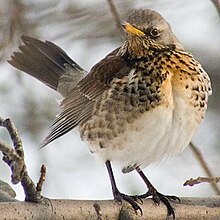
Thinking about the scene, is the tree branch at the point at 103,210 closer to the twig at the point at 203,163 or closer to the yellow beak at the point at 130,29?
the twig at the point at 203,163

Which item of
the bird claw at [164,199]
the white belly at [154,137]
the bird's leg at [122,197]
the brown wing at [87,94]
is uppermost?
the brown wing at [87,94]

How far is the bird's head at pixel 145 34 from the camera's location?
3.37 m

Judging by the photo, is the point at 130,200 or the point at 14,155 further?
the point at 130,200

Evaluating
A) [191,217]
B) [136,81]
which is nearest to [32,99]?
[136,81]

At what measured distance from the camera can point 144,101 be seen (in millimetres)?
3338

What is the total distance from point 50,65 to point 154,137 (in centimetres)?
150

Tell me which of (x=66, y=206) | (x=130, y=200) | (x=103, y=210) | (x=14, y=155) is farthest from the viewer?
(x=130, y=200)

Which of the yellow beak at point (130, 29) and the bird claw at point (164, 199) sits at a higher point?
the yellow beak at point (130, 29)

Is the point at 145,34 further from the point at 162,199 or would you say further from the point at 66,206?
the point at 66,206

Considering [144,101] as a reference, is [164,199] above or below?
below

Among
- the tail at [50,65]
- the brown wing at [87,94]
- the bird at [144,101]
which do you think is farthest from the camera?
the tail at [50,65]

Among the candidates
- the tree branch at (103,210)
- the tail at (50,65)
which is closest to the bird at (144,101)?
the tree branch at (103,210)

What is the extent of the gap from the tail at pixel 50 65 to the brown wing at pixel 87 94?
0.38 meters

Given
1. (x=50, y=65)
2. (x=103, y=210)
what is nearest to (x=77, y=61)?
(x=50, y=65)
